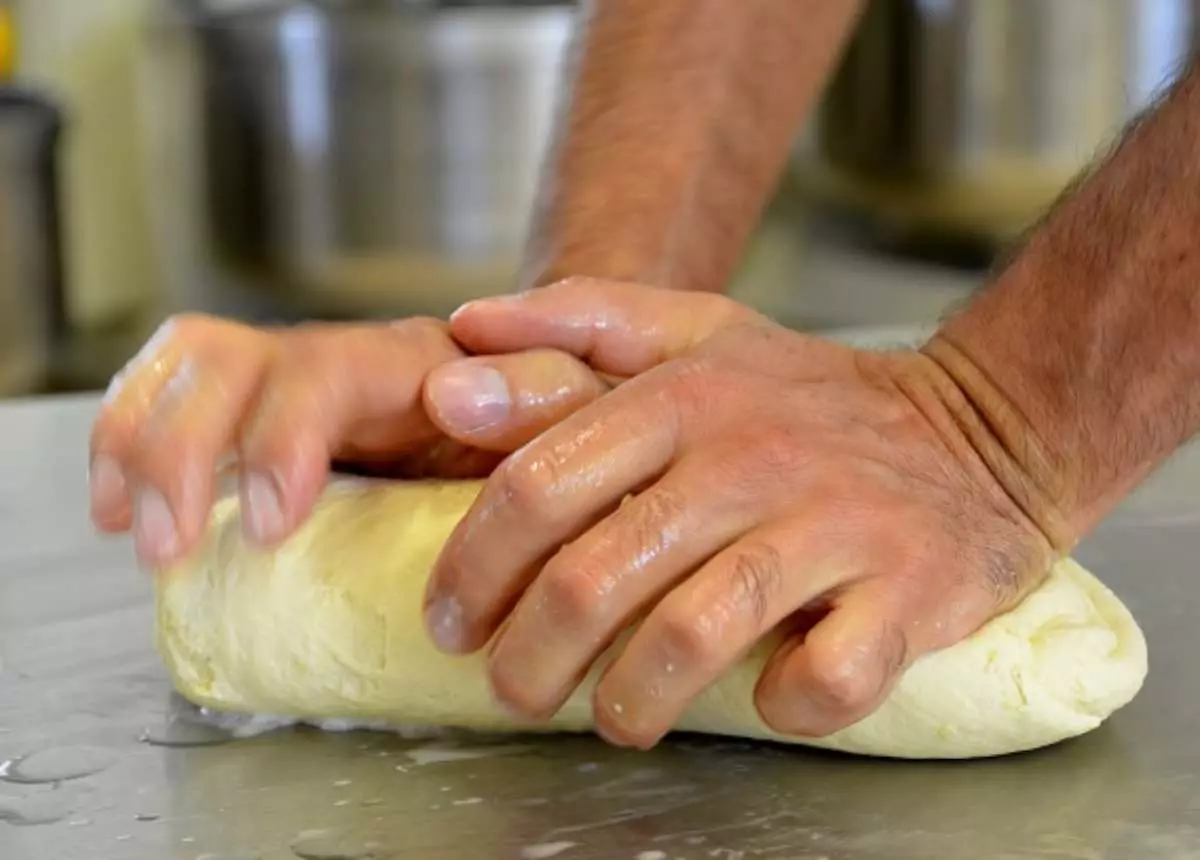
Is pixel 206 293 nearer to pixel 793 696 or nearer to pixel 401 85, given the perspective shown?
pixel 401 85

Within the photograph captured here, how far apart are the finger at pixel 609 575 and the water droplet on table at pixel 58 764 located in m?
0.17

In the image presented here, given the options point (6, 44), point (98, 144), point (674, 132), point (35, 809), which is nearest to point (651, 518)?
point (35, 809)

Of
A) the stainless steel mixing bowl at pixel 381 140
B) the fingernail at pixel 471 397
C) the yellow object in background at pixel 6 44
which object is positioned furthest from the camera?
the yellow object in background at pixel 6 44

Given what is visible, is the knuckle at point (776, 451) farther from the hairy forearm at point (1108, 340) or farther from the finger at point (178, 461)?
the finger at point (178, 461)

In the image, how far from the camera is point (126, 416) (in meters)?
0.58

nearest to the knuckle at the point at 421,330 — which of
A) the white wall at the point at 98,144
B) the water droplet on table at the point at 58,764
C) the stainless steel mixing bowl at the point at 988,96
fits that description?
the water droplet on table at the point at 58,764

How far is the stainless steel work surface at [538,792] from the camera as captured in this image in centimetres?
53

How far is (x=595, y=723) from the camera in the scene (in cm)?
57

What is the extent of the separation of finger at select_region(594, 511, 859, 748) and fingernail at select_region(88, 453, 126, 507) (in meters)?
0.20

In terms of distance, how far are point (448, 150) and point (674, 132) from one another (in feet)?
2.86

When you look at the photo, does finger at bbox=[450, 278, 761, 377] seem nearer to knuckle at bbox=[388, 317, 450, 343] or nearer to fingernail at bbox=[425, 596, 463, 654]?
knuckle at bbox=[388, 317, 450, 343]

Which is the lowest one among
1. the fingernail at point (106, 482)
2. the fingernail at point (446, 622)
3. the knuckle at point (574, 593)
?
the fingernail at point (446, 622)

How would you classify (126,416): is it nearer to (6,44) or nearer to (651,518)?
(651,518)

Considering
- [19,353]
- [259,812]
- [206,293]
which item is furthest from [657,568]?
[19,353]
